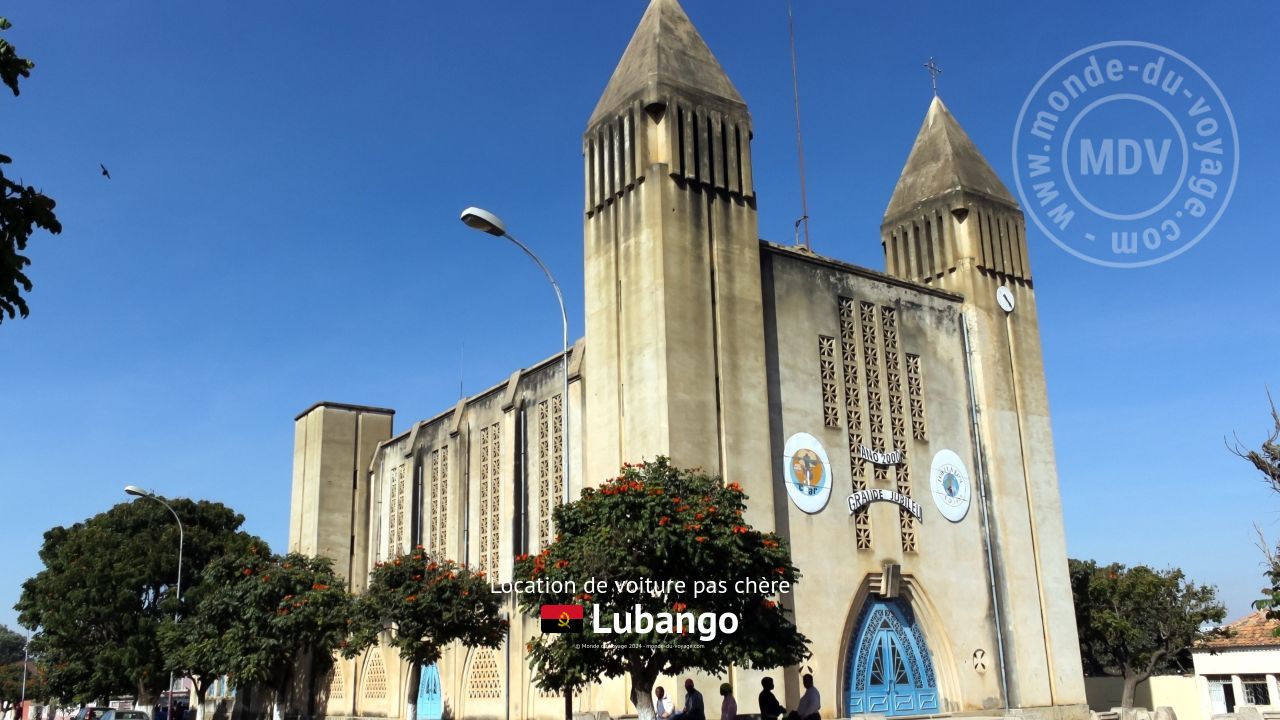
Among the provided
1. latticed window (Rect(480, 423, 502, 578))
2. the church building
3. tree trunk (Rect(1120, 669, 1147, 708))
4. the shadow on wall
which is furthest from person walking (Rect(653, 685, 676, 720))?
tree trunk (Rect(1120, 669, 1147, 708))

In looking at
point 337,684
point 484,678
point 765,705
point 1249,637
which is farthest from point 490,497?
point 1249,637

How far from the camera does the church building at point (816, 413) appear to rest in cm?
2464

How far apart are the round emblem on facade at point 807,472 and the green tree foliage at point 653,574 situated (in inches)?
281

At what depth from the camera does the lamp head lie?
18.8m

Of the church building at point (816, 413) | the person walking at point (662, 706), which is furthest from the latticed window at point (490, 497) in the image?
the person walking at point (662, 706)

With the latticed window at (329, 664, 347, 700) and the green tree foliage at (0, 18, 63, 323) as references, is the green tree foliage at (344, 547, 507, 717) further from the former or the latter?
the green tree foliage at (0, 18, 63, 323)

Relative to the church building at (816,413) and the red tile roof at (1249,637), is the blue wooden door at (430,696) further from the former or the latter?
the red tile roof at (1249,637)

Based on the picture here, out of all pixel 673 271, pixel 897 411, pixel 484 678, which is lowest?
pixel 484 678

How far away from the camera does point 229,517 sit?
46781 millimetres

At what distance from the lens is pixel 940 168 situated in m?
33.1

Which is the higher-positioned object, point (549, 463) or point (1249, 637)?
point (549, 463)

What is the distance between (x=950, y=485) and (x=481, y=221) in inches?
645

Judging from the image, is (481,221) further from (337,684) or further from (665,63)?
(337,684)

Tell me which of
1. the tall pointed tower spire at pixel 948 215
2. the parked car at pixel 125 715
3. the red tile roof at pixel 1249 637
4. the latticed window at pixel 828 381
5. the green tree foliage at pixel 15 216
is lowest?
the parked car at pixel 125 715
